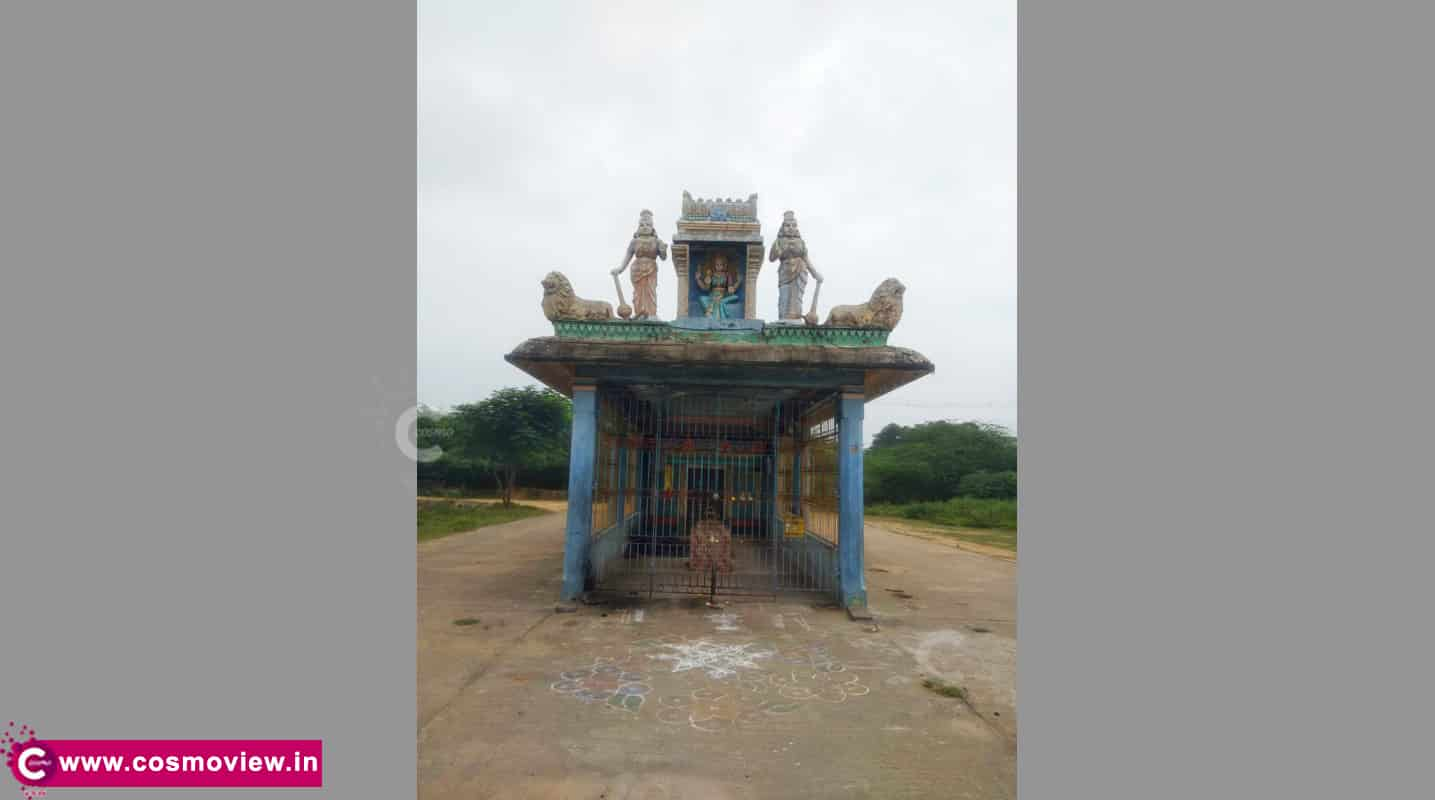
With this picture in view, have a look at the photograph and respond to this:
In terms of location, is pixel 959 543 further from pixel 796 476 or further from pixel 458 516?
pixel 458 516

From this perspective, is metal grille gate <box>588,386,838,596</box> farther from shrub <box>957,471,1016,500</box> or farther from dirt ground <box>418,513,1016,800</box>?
shrub <box>957,471,1016,500</box>

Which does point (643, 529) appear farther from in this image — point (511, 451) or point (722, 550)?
point (511, 451)

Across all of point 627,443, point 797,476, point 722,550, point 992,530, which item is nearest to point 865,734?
point 722,550

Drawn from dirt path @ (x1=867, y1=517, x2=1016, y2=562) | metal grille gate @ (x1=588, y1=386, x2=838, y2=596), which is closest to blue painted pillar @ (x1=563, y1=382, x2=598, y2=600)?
metal grille gate @ (x1=588, y1=386, x2=838, y2=596)

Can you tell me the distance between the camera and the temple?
7656 millimetres

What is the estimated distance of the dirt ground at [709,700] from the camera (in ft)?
11.8

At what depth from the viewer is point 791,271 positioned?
8.83m

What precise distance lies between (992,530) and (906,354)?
65.8ft

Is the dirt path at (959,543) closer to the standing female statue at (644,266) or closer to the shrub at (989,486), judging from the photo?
the shrub at (989,486)

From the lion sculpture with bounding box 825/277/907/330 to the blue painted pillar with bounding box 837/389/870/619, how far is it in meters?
0.93

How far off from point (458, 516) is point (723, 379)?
1804 centimetres
